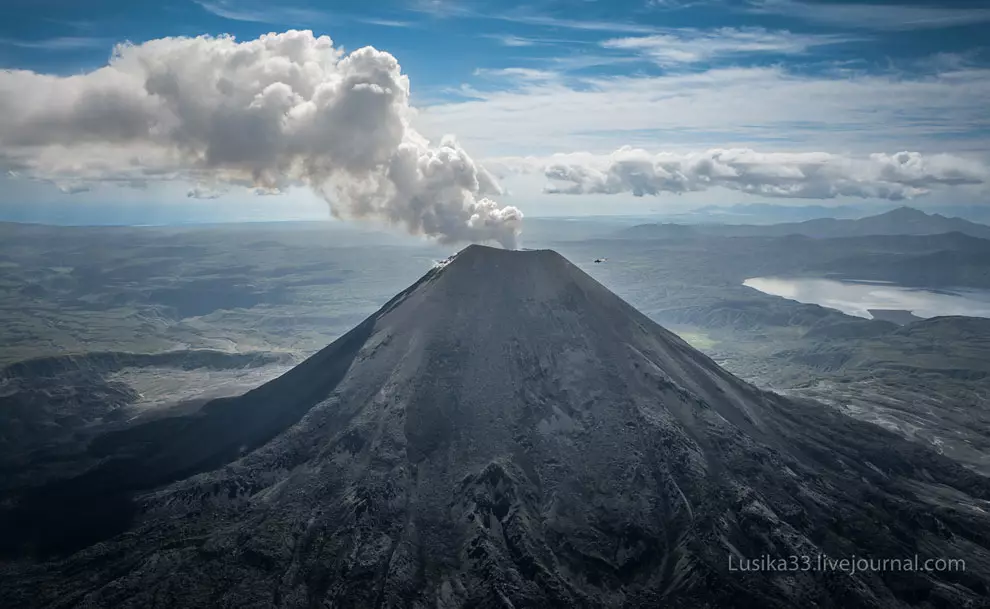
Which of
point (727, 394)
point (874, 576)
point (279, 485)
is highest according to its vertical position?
point (727, 394)

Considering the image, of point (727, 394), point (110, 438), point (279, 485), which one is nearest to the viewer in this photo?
point (279, 485)

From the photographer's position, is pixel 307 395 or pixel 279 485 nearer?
pixel 279 485

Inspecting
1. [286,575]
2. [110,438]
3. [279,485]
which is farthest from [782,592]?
[110,438]

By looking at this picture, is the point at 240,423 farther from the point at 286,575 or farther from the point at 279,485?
the point at 286,575

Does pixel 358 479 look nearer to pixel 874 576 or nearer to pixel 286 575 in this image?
pixel 286 575

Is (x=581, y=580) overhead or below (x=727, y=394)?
below

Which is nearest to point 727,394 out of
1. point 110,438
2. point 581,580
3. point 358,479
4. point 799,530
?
point 799,530

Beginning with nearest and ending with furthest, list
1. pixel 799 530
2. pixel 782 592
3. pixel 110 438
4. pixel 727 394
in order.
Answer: pixel 782 592, pixel 799 530, pixel 727 394, pixel 110 438
